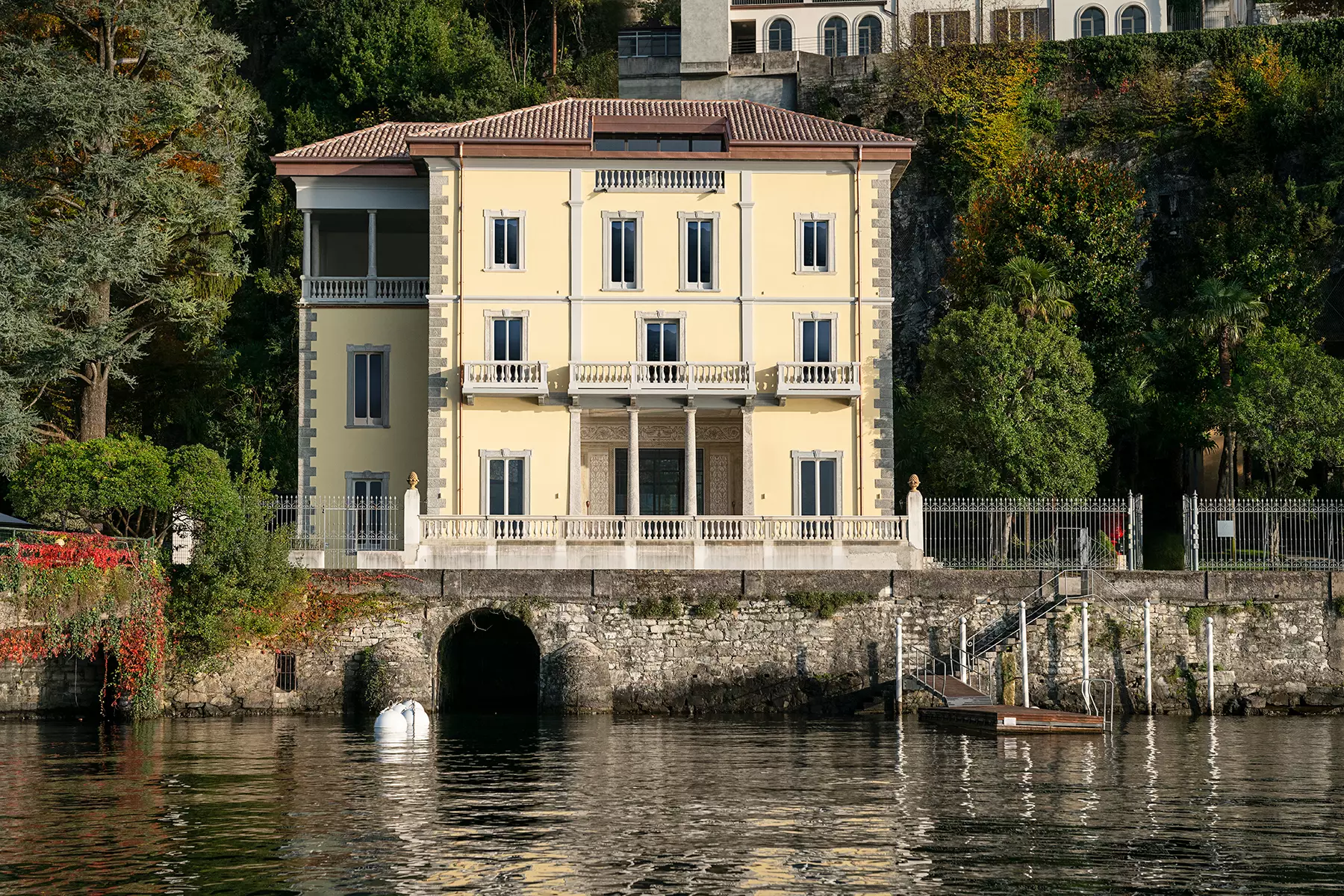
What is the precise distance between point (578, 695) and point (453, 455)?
33.2ft

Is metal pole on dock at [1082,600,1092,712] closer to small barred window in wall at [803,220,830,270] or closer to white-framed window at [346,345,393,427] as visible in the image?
small barred window in wall at [803,220,830,270]

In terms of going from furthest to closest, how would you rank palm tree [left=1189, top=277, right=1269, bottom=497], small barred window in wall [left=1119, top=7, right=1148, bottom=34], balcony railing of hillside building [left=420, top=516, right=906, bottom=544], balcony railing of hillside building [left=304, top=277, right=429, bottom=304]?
1. small barred window in wall [left=1119, top=7, right=1148, bottom=34]
2. palm tree [left=1189, top=277, right=1269, bottom=497]
3. balcony railing of hillside building [left=304, top=277, right=429, bottom=304]
4. balcony railing of hillside building [left=420, top=516, right=906, bottom=544]

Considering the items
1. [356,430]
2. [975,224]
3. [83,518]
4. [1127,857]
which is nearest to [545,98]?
[975,224]

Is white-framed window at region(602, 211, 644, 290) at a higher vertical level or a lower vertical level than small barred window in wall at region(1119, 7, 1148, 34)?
lower

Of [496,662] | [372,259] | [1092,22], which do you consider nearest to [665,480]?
[496,662]

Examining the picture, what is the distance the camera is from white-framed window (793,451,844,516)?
45531mm

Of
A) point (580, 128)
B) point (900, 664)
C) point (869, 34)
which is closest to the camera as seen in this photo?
point (900, 664)

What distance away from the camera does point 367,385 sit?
47688 mm

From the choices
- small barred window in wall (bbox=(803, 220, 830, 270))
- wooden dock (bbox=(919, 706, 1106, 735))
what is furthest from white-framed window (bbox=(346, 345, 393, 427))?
wooden dock (bbox=(919, 706, 1106, 735))

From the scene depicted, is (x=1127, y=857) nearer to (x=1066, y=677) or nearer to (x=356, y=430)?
(x=1066, y=677)

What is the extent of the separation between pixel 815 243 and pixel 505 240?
29.2 feet

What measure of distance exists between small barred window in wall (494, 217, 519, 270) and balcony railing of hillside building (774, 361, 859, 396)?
837 cm

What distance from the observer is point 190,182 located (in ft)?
147

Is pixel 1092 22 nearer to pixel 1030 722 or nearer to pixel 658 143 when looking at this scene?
pixel 658 143
